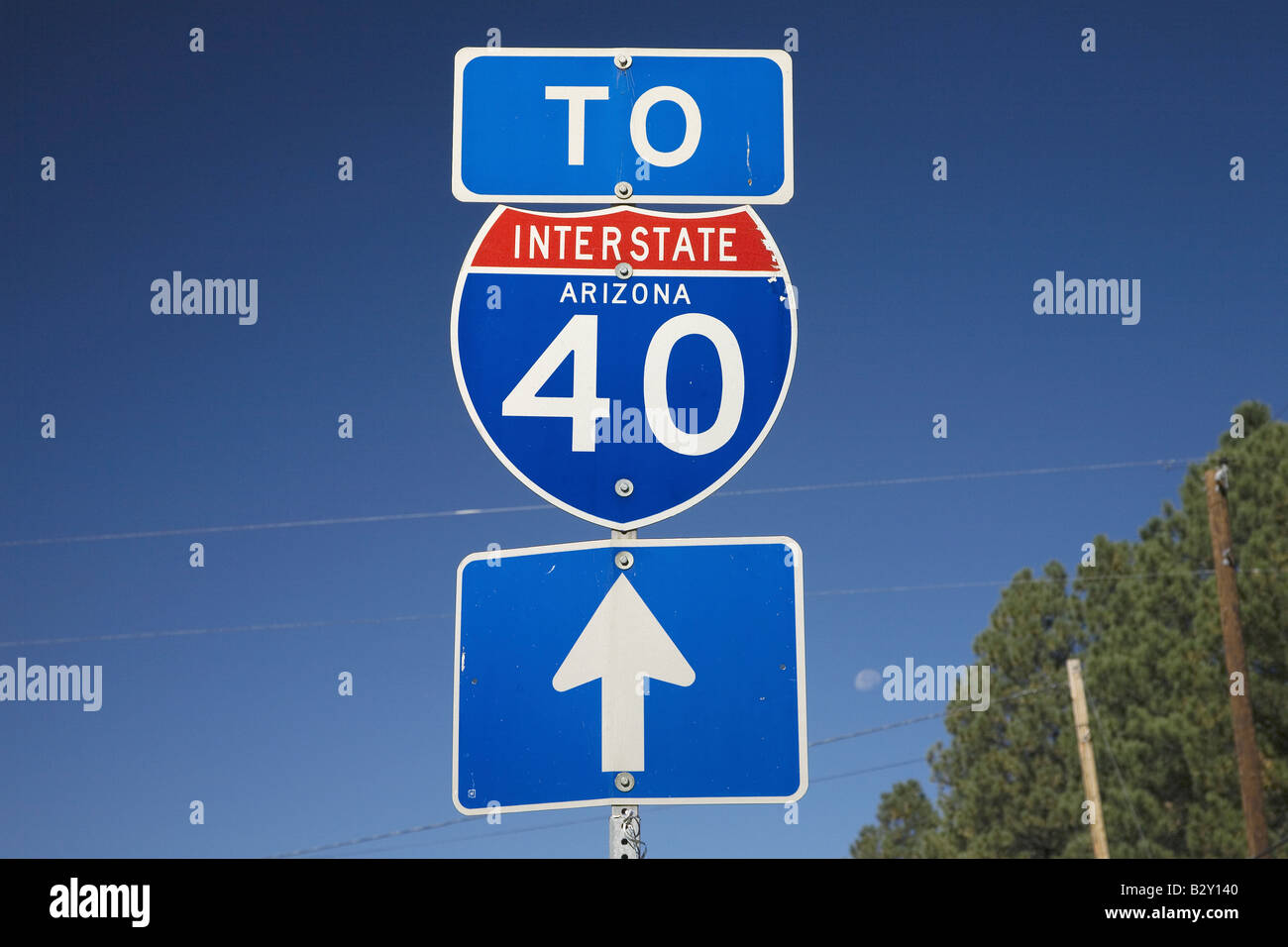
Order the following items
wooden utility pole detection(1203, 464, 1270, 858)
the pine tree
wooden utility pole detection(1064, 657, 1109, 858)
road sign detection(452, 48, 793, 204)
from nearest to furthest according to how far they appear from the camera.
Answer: road sign detection(452, 48, 793, 204) → wooden utility pole detection(1203, 464, 1270, 858) → the pine tree → wooden utility pole detection(1064, 657, 1109, 858)

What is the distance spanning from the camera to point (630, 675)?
8.44 feet

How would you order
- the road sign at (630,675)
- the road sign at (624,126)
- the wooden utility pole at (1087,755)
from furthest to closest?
the wooden utility pole at (1087,755)
the road sign at (624,126)
the road sign at (630,675)

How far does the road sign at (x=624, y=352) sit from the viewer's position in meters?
2.72

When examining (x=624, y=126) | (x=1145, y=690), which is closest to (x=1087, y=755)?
(x=1145, y=690)

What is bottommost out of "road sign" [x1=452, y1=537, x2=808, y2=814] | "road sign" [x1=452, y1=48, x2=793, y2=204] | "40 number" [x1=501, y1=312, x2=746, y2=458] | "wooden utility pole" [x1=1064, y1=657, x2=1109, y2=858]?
"wooden utility pole" [x1=1064, y1=657, x2=1109, y2=858]

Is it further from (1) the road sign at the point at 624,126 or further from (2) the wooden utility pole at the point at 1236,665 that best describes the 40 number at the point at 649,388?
(2) the wooden utility pole at the point at 1236,665

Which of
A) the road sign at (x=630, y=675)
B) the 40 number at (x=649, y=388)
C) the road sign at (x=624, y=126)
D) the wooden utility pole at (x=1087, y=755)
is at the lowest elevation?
the wooden utility pole at (x=1087, y=755)

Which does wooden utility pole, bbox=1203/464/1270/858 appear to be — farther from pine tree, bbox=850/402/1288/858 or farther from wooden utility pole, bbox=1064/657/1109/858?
wooden utility pole, bbox=1064/657/1109/858

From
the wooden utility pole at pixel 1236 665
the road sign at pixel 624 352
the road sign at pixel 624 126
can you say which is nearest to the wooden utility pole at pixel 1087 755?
the wooden utility pole at pixel 1236 665

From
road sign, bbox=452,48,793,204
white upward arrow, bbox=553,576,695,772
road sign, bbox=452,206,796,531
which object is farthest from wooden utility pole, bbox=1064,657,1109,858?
white upward arrow, bbox=553,576,695,772

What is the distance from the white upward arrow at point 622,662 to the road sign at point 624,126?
1004 mm

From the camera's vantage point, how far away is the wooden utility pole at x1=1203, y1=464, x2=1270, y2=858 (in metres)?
18.6

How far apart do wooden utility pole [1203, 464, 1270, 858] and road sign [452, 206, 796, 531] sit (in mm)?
17941

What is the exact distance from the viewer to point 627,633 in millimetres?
2592
